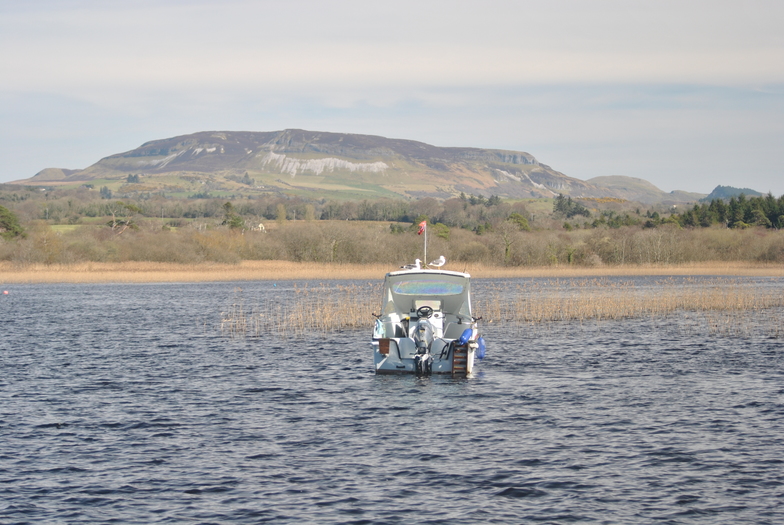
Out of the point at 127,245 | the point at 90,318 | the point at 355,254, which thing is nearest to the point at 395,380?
the point at 90,318

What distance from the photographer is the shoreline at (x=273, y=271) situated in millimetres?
83250

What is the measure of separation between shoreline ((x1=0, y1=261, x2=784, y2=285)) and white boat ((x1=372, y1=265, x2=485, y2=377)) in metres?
50.7

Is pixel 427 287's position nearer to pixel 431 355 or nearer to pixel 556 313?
pixel 431 355

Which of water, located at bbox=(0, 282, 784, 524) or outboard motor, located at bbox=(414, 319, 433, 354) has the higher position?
outboard motor, located at bbox=(414, 319, 433, 354)

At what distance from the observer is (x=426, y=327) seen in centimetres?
2623

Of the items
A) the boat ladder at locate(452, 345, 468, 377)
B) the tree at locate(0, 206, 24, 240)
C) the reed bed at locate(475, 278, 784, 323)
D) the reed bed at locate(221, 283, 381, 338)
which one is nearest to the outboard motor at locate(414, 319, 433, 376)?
the boat ladder at locate(452, 345, 468, 377)

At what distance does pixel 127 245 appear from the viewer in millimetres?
104875

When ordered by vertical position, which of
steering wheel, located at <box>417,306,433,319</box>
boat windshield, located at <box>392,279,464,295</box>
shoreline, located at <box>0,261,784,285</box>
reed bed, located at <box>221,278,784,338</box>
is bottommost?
reed bed, located at <box>221,278,784,338</box>

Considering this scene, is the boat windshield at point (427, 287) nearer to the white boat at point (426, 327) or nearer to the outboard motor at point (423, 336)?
the white boat at point (426, 327)

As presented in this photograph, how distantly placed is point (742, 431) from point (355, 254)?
8341cm

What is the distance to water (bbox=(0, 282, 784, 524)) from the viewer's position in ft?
48.0

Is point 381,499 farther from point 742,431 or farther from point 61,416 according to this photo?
point 61,416

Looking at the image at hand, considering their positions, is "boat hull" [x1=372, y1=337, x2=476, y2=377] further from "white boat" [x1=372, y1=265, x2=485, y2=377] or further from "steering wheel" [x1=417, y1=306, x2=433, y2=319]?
"steering wheel" [x1=417, y1=306, x2=433, y2=319]

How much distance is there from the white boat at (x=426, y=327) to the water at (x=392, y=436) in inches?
25.9
